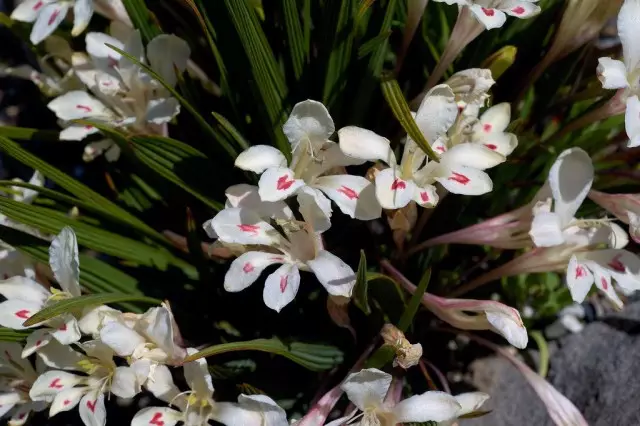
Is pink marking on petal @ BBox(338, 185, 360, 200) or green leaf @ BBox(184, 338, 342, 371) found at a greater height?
pink marking on petal @ BBox(338, 185, 360, 200)

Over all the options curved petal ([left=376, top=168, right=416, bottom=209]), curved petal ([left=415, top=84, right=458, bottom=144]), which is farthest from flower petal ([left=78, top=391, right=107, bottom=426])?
curved petal ([left=415, top=84, right=458, bottom=144])

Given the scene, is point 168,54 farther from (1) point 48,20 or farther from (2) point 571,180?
(2) point 571,180

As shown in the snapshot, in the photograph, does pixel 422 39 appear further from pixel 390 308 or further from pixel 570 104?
pixel 390 308

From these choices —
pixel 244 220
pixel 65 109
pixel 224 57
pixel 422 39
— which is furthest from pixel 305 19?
pixel 65 109

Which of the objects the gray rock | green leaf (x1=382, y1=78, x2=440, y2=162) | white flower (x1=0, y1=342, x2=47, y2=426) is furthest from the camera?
the gray rock

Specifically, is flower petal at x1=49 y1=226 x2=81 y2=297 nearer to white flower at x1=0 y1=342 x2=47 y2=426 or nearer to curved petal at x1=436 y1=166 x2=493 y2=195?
white flower at x1=0 y1=342 x2=47 y2=426

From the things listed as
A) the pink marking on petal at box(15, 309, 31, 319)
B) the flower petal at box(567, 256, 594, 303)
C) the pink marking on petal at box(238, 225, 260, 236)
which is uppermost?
the pink marking on petal at box(238, 225, 260, 236)

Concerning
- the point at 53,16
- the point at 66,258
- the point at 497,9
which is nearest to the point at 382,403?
the point at 66,258
